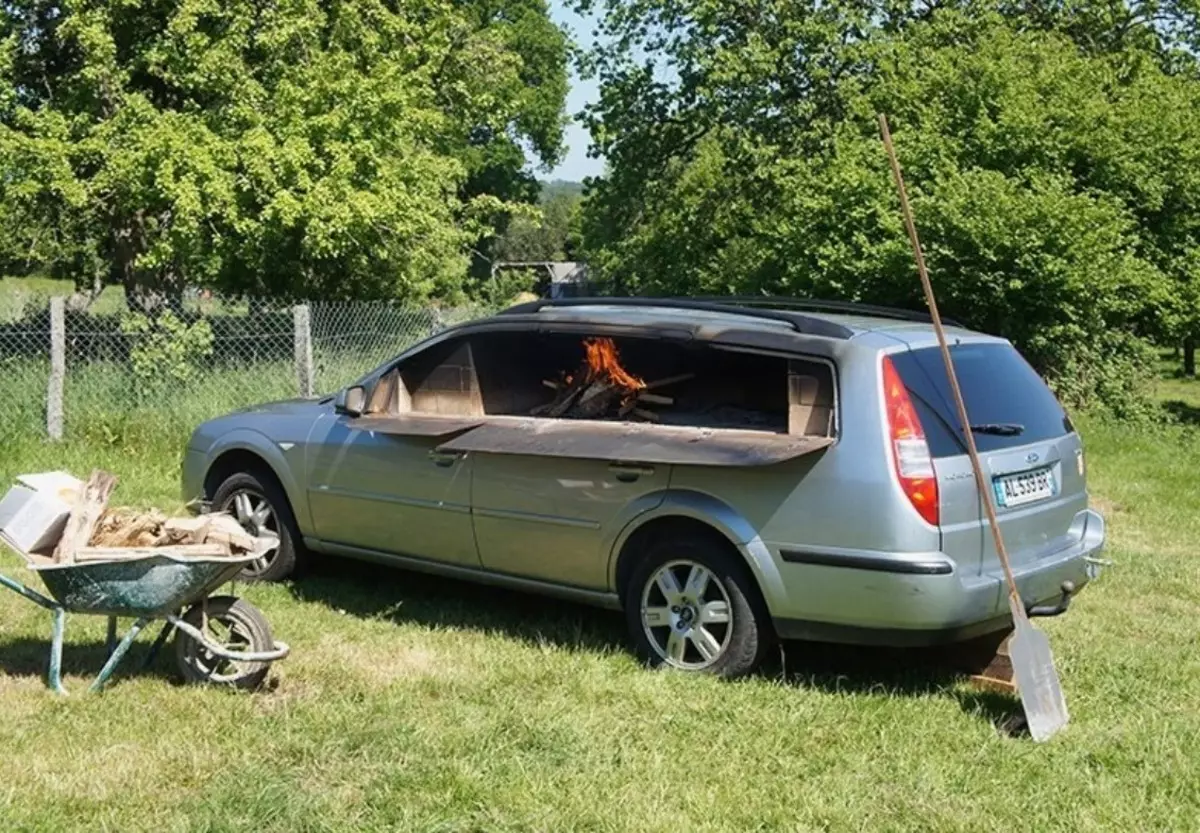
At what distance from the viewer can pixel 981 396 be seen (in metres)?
5.48

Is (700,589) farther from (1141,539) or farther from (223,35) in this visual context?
(223,35)

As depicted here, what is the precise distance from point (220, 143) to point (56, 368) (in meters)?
2.83

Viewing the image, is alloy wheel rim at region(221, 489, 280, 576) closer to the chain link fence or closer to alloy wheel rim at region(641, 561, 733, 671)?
alloy wheel rim at region(641, 561, 733, 671)

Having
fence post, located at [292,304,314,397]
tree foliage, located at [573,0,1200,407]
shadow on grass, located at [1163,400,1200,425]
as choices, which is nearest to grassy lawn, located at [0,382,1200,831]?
fence post, located at [292,304,314,397]

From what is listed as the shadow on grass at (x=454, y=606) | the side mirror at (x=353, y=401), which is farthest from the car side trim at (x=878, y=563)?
the side mirror at (x=353, y=401)

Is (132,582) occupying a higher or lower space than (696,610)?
higher

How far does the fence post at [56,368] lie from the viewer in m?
11.1

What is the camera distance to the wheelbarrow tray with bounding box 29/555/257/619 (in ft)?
16.1

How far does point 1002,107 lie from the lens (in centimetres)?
1620

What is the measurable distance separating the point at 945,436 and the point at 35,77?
12733 millimetres

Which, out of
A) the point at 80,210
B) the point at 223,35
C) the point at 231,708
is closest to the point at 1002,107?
the point at 223,35

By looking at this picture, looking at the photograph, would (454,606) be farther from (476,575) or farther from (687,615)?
(687,615)

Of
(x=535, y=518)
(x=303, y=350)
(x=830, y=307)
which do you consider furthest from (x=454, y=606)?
(x=303, y=350)

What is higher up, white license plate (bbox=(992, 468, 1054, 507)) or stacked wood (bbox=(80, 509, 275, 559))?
white license plate (bbox=(992, 468, 1054, 507))
